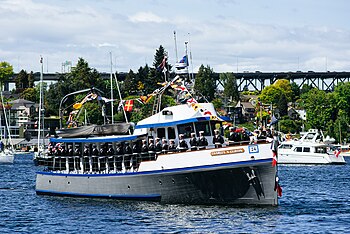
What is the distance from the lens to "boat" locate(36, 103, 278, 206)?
1977 inches

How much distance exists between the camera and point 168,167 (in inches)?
2060

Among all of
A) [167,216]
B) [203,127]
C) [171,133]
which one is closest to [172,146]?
[171,133]

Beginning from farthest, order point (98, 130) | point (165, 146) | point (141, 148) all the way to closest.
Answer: point (98, 130) < point (141, 148) < point (165, 146)

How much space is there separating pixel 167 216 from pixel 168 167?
4.76m

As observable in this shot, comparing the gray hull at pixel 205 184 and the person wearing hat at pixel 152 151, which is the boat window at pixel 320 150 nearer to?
the gray hull at pixel 205 184

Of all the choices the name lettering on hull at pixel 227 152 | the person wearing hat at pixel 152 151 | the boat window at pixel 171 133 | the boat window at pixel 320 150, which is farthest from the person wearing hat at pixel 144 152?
the boat window at pixel 320 150

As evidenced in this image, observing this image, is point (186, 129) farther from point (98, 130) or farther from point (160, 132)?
point (98, 130)

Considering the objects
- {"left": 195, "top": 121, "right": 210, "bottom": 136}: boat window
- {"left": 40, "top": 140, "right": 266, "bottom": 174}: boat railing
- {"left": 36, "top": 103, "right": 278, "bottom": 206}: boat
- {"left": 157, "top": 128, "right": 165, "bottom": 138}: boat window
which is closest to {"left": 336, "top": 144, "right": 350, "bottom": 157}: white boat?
{"left": 40, "top": 140, "right": 266, "bottom": 174}: boat railing

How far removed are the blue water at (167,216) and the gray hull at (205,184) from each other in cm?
74

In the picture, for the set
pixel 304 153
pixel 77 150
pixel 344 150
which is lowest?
pixel 344 150

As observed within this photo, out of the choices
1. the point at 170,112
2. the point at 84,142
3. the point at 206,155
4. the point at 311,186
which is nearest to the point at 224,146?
the point at 206,155

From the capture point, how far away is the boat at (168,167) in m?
50.2

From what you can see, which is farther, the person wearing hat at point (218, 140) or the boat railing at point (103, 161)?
the boat railing at point (103, 161)

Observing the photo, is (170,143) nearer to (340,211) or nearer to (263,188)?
(263,188)
